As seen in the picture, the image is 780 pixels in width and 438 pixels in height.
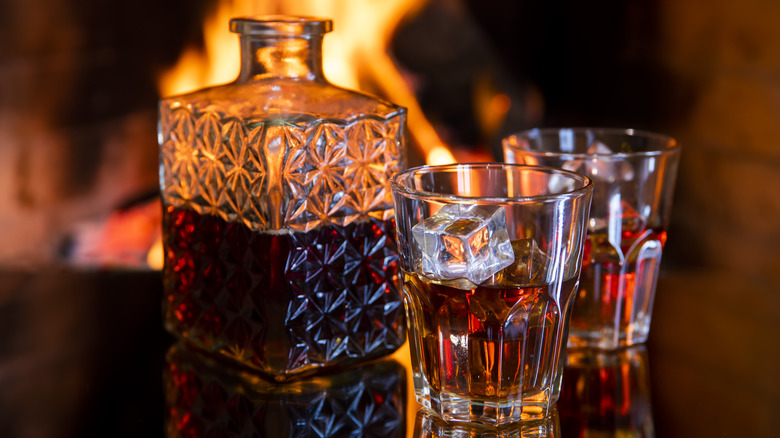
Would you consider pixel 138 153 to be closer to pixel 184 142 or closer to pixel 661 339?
pixel 184 142

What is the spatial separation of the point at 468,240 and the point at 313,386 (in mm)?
217

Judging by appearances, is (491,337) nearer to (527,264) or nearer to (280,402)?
(527,264)

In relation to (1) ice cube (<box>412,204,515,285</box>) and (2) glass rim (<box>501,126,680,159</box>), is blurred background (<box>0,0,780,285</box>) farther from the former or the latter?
(1) ice cube (<box>412,204,515,285</box>)

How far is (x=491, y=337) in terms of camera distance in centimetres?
67

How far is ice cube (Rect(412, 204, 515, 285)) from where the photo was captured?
64cm

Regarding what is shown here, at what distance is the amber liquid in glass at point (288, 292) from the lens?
75 cm

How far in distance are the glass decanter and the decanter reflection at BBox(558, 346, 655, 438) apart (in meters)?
0.17

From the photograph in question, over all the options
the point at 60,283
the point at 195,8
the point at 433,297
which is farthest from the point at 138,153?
the point at 433,297

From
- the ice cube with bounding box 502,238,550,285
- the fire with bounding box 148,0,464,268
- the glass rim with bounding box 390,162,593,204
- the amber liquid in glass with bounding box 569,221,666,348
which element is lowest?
the amber liquid in glass with bounding box 569,221,666,348

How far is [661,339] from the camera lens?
0.90 m

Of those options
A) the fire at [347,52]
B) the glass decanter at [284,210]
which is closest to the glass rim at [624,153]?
the glass decanter at [284,210]

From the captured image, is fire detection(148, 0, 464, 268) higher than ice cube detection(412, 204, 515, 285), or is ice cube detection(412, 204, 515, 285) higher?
fire detection(148, 0, 464, 268)

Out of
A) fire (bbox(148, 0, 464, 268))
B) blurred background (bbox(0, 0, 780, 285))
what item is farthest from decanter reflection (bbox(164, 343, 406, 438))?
fire (bbox(148, 0, 464, 268))

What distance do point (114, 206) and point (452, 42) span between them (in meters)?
0.88
